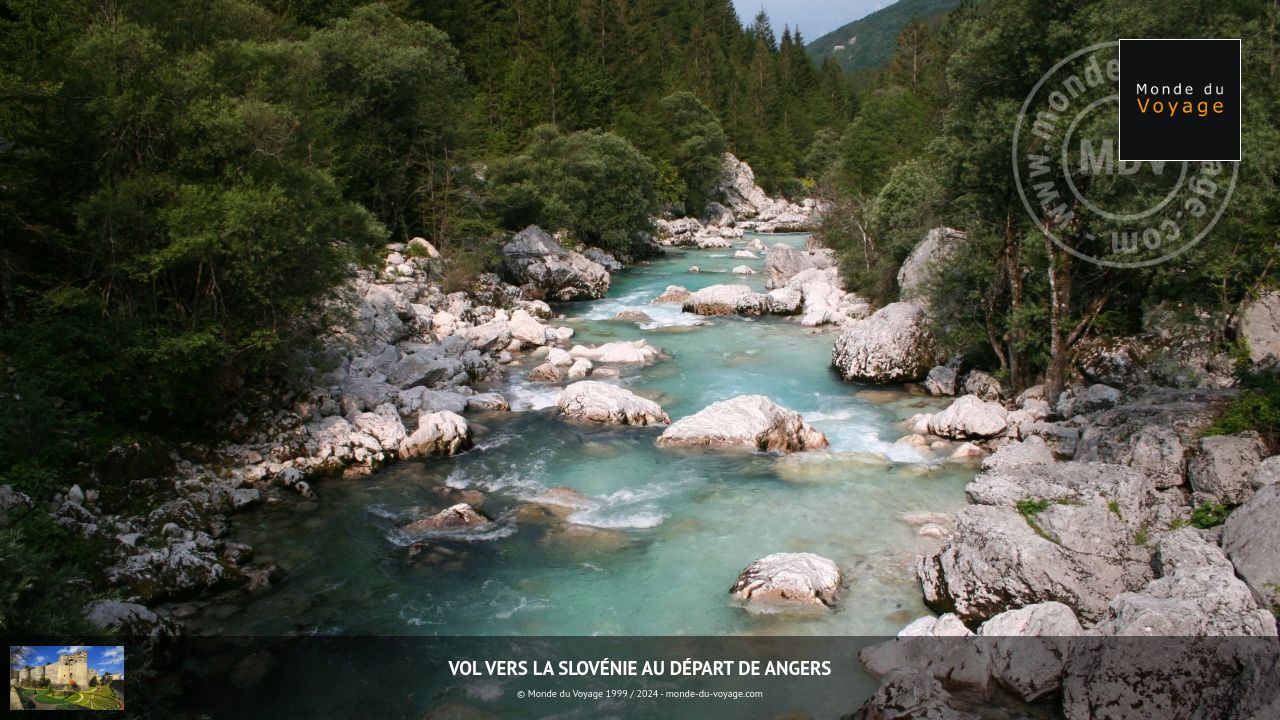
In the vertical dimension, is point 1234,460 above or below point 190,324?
below

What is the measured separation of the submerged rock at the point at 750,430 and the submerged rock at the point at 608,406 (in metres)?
1.26

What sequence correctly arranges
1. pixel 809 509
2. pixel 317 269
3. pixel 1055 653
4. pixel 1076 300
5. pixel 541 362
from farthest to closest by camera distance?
1. pixel 541 362
2. pixel 1076 300
3. pixel 317 269
4. pixel 809 509
5. pixel 1055 653

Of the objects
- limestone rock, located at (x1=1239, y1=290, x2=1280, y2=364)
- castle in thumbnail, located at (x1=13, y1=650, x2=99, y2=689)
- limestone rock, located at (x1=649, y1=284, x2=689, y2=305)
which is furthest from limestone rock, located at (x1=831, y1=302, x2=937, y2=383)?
castle in thumbnail, located at (x1=13, y1=650, x2=99, y2=689)

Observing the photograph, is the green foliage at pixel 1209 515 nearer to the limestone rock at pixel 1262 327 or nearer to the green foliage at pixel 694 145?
the limestone rock at pixel 1262 327

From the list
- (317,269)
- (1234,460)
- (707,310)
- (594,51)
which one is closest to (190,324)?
(317,269)

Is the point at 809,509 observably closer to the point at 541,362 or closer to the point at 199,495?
the point at 199,495

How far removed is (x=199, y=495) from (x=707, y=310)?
70.5 feet

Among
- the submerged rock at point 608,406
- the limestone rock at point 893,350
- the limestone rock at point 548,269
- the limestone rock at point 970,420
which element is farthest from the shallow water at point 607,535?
the limestone rock at point 548,269

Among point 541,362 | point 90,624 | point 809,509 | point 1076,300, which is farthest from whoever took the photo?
point 541,362

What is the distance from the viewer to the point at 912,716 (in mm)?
7793

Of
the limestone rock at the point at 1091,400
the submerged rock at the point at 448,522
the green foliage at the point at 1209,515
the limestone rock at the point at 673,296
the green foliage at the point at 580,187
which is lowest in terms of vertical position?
the submerged rock at the point at 448,522

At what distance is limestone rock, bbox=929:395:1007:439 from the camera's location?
16.7m

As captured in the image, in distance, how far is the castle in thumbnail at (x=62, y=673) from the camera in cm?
677

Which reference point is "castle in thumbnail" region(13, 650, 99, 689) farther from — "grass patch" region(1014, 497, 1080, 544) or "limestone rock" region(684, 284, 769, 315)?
"limestone rock" region(684, 284, 769, 315)
